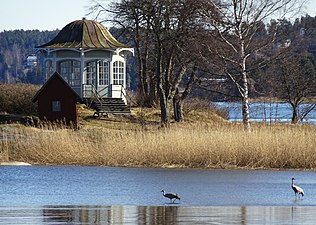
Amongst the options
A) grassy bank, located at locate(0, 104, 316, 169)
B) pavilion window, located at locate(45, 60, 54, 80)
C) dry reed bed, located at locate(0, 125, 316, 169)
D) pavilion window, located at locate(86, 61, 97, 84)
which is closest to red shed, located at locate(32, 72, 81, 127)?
pavilion window, located at locate(86, 61, 97, 84)

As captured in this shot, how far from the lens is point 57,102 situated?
48.2 meters

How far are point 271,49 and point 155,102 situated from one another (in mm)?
16298

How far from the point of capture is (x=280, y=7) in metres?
40.2

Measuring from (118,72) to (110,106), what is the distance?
4.88 m

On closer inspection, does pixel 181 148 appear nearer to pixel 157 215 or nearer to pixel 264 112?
pixel 264 112

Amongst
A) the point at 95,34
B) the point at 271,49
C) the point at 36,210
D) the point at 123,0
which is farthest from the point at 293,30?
the point at 36,210

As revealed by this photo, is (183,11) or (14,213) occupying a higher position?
(183,11)

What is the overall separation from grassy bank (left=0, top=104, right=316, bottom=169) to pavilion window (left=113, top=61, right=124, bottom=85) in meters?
27.7

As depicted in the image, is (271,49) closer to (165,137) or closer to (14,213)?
(165,137)

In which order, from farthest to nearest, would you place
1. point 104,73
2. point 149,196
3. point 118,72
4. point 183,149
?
point 118,72 < point 104,73 < point 183,149 < point 149,196

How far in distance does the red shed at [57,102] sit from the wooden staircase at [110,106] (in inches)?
243

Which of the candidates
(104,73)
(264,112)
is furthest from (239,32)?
(104,73)

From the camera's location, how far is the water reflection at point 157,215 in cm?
1670

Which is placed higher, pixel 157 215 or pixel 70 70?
pixel 70 70
